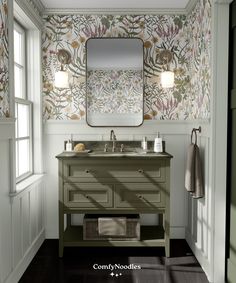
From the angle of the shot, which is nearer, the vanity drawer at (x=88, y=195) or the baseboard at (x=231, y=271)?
the baseboard at (x=231, y=271)

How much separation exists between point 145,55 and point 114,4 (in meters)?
0.63

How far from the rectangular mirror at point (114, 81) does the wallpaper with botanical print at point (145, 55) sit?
8 centimetres

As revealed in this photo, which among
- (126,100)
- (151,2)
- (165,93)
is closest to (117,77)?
(126,100)

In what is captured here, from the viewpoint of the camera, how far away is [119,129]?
4012mm

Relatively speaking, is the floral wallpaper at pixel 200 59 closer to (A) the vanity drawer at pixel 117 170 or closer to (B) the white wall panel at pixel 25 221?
→ (A) the vanity drawer at pixel 117 170

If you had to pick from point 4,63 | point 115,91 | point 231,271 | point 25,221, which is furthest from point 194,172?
point 4,63

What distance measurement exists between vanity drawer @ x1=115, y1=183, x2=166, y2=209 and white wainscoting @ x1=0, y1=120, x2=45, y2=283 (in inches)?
32.8

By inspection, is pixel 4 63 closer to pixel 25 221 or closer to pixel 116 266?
pixel 25 221

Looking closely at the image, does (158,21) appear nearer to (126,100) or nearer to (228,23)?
(126,100)

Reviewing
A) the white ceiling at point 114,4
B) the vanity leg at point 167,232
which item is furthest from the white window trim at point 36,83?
the vanity leg at point 167,232

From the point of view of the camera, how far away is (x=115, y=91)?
3.96 metres

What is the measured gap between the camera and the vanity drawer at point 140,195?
3.42m

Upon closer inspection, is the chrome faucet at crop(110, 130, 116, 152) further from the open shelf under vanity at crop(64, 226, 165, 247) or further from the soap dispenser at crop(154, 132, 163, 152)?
the open shelf under vanity at crop(64, 226, 165, 247)

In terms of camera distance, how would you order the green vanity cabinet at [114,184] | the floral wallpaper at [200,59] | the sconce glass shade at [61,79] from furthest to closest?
the sconce glass shade at [61,79], the green vanity cabinet at [114,184], the floral wallpaper at [200,59]
